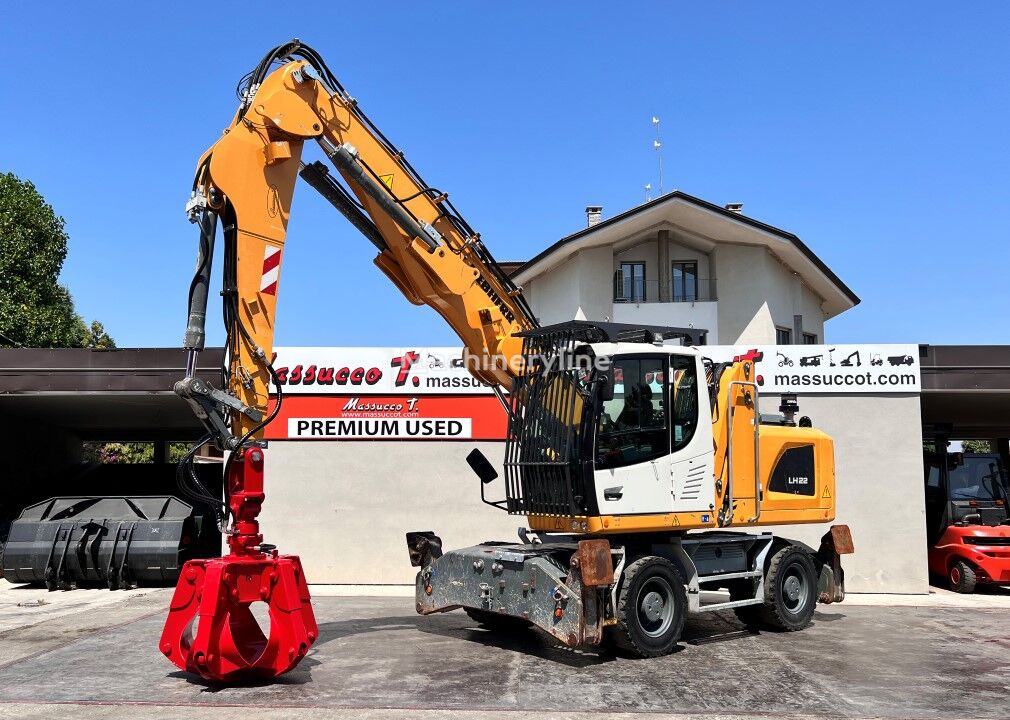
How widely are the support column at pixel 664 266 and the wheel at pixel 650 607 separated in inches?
639

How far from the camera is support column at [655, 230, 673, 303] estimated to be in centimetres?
2444

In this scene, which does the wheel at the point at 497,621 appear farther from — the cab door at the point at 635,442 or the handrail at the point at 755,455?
the handrail at the point at 755,455

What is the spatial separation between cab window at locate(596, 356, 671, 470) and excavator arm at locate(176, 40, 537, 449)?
3.99ft

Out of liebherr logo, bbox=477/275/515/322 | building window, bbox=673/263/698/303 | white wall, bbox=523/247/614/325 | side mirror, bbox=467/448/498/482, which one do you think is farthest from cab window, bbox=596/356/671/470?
building window, bbox=673/263/698/303

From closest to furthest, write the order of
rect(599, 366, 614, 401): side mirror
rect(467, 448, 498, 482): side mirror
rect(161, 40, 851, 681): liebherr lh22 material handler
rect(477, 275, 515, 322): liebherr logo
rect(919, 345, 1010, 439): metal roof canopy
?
1. rect(161, 40, 851, 681): liebherr lh22 material handler
2. rect(599, 366, 614, 401): side mirror
3. rect(477, 275, 515, 322): liebherr logo
4. rect(467, 448, 498, 482): side mirror
5. rect(919, 345, 1010, 439): metal roof canopy

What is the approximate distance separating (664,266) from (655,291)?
803 millimetres

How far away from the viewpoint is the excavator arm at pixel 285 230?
749 cm

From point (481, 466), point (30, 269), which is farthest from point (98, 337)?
point (481, 466)

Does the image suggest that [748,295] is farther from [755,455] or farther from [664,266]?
[755,455]

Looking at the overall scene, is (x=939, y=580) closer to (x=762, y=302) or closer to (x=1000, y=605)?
(x=1000, y=605)

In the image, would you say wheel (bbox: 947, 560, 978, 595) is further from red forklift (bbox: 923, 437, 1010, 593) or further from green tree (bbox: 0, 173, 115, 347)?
green tree (bbox: 0, 173, 115, 347)

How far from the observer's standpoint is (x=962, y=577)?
14484 mm

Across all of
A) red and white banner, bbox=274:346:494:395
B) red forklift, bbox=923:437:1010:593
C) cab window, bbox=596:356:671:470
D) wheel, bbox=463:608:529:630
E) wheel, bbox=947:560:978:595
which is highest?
red and white banner, bbox=274:346:494:395

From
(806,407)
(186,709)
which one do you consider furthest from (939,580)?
(186,709)
